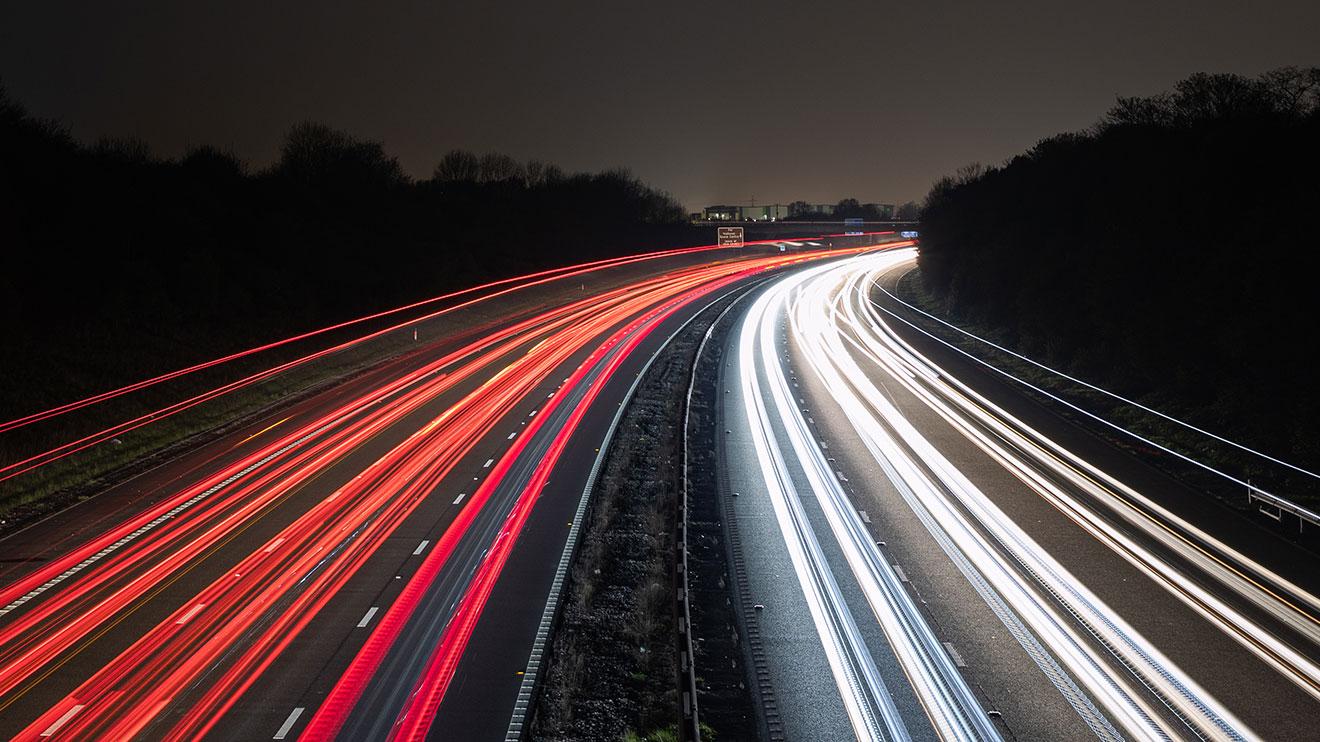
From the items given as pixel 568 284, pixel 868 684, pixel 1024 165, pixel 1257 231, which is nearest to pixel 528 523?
pixel 868 684

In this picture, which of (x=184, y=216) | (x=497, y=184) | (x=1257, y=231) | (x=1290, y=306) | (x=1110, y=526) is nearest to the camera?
(x=1110, y=526)

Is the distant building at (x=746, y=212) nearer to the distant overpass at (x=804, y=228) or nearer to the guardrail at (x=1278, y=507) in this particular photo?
the distant overpass at (x=804, y=228)

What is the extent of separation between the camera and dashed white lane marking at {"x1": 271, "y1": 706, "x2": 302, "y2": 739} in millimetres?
9341

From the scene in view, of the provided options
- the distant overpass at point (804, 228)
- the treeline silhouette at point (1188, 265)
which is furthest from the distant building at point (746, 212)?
the treeline silhouette at point (1188, 265)

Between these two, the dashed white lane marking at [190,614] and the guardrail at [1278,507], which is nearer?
the dashed white lane marking at [190,614]

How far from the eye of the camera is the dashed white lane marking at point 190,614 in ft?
39.6

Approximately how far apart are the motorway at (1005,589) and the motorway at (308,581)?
3.87 metres

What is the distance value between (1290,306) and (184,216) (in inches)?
1790

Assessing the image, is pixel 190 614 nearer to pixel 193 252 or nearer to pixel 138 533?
pixel 138 533

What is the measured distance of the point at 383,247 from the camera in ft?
203

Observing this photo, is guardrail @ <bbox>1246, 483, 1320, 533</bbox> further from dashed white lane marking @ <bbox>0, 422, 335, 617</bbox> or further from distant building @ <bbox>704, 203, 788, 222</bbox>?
distant building @ <bbox>704, 203, 788, 222</bbox>

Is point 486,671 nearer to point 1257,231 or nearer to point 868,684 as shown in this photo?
point 868,684

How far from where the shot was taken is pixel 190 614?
12.3 m

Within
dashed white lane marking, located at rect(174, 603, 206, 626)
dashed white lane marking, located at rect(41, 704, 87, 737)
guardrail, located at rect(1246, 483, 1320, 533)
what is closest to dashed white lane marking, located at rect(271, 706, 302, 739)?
dashed white lane marking, located at rect(41, 704, 87, 737)
